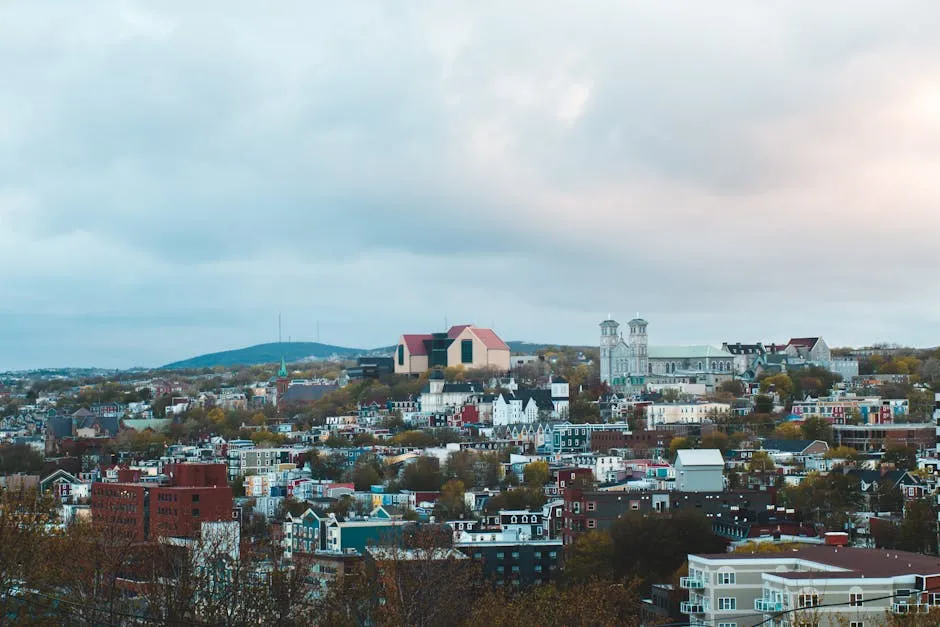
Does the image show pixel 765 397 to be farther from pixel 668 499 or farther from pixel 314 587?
pixel 314 587

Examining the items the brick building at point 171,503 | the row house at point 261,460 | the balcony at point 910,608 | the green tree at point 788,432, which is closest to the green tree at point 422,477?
the row house at point 261,460

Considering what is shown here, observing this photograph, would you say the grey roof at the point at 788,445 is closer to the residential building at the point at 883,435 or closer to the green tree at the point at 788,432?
the residential building at the point at 883,435

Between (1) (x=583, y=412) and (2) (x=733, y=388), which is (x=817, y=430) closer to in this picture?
(1) (x=583, y=412)

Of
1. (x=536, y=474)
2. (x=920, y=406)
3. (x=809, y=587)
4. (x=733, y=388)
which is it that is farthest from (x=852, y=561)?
(x=733, y=388)

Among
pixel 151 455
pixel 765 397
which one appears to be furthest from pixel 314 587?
pixel 765 397

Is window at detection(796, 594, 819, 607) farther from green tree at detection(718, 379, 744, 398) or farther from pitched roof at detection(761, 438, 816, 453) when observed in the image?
green tree at detection(718, 379, 744, 398)

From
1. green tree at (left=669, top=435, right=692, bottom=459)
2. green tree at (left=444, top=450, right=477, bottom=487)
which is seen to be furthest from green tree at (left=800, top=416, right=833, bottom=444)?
green tree at (left=444, top=450, right=477, bottom=487)
